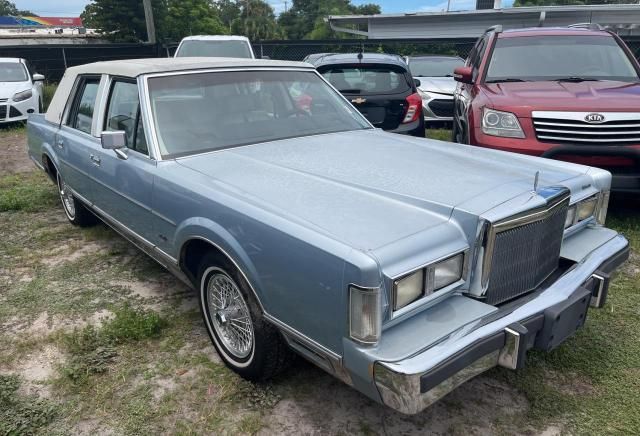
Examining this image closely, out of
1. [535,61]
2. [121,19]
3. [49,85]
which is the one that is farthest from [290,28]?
[535,61]

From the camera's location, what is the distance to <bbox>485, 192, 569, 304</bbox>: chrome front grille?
227cm

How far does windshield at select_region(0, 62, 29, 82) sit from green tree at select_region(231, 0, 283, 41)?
57.5m

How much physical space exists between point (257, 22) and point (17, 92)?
72.2 meters

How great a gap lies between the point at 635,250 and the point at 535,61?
2395 millimetres

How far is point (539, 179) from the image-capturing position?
2736 mm

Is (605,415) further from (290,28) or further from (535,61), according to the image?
(290,28)

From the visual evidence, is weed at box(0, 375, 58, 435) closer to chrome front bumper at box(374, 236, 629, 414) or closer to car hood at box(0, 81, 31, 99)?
chrome front bumper at box(374, 236, 629, 414)

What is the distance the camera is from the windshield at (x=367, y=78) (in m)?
6.67

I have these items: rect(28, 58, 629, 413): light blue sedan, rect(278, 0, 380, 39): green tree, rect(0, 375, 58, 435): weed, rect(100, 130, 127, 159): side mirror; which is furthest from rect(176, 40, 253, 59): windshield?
rect(278, 0, 380, 39): green tree

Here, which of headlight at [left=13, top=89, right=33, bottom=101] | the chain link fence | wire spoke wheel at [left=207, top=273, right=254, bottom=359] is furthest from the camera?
the chain link fence

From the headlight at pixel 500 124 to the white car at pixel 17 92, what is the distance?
32.2ft

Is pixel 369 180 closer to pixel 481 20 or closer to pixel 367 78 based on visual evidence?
pixel 367 78

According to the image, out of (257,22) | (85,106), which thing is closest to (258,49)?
(85,106)

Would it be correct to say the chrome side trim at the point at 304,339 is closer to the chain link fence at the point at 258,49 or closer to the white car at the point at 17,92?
the white car at the point at 17,92
